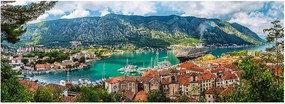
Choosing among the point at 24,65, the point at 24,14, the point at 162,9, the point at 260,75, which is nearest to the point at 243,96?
the point at 260,75

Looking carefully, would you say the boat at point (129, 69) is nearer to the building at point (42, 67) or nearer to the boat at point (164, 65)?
the boat at point (164, 65)

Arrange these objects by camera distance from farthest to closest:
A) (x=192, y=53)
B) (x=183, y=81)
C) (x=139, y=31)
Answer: (x=139, y=31), (x=192, y=53), (x=183, y=81)

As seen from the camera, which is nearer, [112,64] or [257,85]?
[257,85]

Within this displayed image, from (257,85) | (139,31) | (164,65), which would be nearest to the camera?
(257,85)

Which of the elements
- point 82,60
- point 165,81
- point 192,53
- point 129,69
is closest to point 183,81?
point 165,81

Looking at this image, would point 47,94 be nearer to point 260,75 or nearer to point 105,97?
point 105,97

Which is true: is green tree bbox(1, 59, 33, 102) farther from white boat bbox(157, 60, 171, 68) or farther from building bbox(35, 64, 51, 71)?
building bbox(35, 64, 51, 71)

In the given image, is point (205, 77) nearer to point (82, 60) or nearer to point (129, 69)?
point (129, 69)
